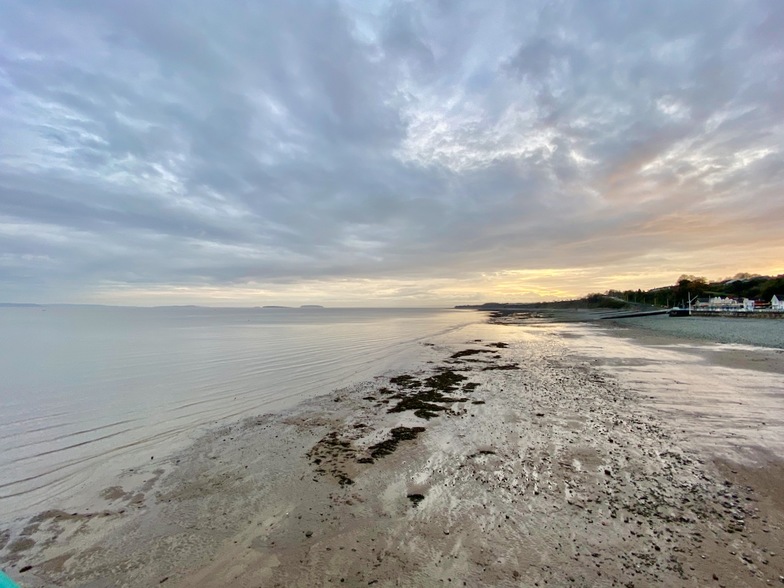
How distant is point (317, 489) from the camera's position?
591 centimetres

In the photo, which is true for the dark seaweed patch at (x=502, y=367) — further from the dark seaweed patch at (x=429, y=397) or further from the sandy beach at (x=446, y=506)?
the sandy beach at (x=446, y=506)

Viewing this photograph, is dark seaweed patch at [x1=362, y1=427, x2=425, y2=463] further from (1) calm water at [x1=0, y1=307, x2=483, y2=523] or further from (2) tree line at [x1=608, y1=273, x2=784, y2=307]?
(2) tree line at [x1=608, y1=273, x2=784, y2=307]

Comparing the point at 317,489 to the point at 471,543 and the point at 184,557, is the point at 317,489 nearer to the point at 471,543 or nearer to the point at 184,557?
the point at 184,557

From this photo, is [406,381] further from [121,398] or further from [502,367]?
[121,398]

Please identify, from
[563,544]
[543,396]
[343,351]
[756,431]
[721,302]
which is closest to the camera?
[563,544]

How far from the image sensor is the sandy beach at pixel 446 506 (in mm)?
3996

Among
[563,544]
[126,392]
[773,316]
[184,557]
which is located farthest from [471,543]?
[773,316]

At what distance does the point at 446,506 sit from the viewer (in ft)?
17.2

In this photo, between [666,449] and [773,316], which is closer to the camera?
[666,449]

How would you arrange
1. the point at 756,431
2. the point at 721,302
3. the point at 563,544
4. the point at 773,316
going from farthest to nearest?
the point at 721,302
the point at 773,316
the point at 756,431
the point at 563,544

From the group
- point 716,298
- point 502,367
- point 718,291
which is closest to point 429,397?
point 502,367

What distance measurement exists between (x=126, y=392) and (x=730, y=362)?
28.2 metres

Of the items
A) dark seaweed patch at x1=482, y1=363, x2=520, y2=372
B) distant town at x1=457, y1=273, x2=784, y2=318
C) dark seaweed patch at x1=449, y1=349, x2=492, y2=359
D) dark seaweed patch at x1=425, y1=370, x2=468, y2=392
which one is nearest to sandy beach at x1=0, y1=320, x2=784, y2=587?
dark seaweed patch at x1=425, y1=370, x2=468, y2=392

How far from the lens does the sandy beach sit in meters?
4.00
